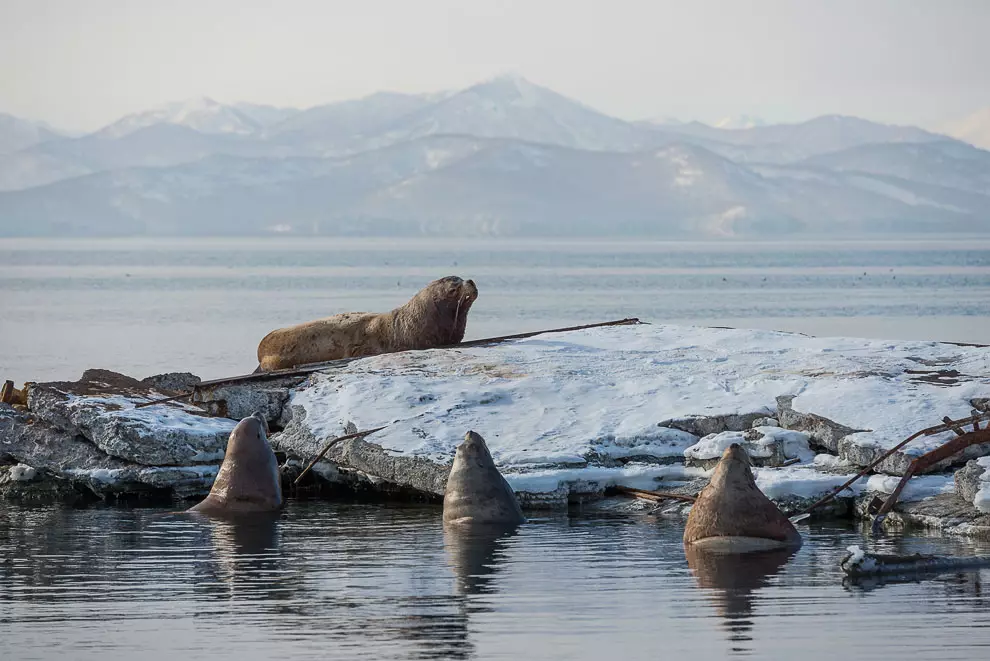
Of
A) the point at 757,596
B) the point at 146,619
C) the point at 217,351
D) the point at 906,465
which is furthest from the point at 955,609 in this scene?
the point at 217,351

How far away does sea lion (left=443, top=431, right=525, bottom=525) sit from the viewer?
11.7 metres

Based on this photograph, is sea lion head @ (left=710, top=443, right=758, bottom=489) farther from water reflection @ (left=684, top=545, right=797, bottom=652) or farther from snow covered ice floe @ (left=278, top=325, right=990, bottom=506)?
snow covered ice floe @ (left=278, top=325, right=990, bottom=506)

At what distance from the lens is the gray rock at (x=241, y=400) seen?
576 inches

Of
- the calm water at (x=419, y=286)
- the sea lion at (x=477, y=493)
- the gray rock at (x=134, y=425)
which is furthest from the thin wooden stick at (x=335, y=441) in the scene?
the calm water at (x=419, y=286)

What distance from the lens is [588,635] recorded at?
8.07m

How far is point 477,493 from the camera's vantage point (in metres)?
11.8

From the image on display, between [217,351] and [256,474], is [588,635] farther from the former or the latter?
[217,351]

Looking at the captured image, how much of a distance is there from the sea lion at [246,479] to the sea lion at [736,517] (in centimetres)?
400

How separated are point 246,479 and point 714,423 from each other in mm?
4127

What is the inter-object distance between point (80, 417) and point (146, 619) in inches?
233

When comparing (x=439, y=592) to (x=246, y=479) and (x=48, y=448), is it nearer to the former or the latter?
(x=246, y=479)

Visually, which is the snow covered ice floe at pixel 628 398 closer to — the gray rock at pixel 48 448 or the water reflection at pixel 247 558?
the water reflection at pixel 247 558

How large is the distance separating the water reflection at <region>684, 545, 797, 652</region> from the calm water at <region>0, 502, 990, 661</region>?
0.08 feet

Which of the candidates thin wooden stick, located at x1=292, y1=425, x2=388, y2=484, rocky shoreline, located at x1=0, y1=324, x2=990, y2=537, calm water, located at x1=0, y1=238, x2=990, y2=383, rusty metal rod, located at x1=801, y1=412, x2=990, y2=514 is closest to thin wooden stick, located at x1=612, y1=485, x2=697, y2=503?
rocky shoreline, located at x1=0, y1=324, x2=990, y2=537
